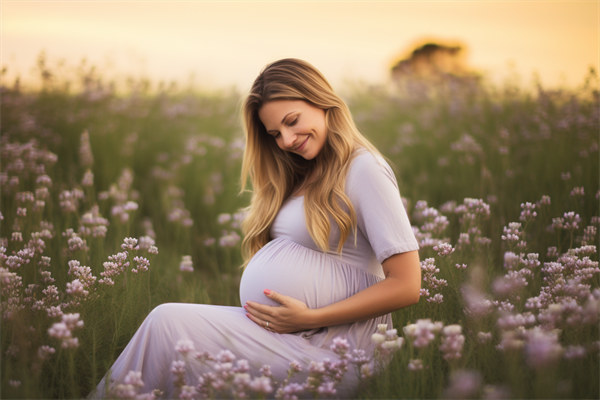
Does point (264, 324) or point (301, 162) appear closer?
point (264, 324)

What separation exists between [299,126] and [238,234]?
9.24ft

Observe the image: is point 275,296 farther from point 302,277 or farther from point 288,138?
point 288,138

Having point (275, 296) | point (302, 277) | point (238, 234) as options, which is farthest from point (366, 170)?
point (238, 234)

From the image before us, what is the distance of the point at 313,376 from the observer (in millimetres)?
2150

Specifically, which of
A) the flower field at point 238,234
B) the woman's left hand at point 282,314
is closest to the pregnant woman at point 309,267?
the woman's left hand at point 282,314

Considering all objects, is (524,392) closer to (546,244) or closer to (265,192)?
(265,192)

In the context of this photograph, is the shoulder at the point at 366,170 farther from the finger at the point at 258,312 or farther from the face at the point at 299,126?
the finger at the point at 258,312

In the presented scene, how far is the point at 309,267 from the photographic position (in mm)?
2711

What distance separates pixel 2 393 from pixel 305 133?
6.12ft

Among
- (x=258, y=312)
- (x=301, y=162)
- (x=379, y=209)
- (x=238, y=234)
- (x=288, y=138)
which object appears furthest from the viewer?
(x=238, y=234)

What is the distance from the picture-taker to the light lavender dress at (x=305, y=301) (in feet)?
8.27

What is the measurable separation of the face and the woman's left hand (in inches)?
31.0

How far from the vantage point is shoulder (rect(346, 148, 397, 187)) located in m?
2.59

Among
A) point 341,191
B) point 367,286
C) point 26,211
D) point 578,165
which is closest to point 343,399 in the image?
point 367,286
